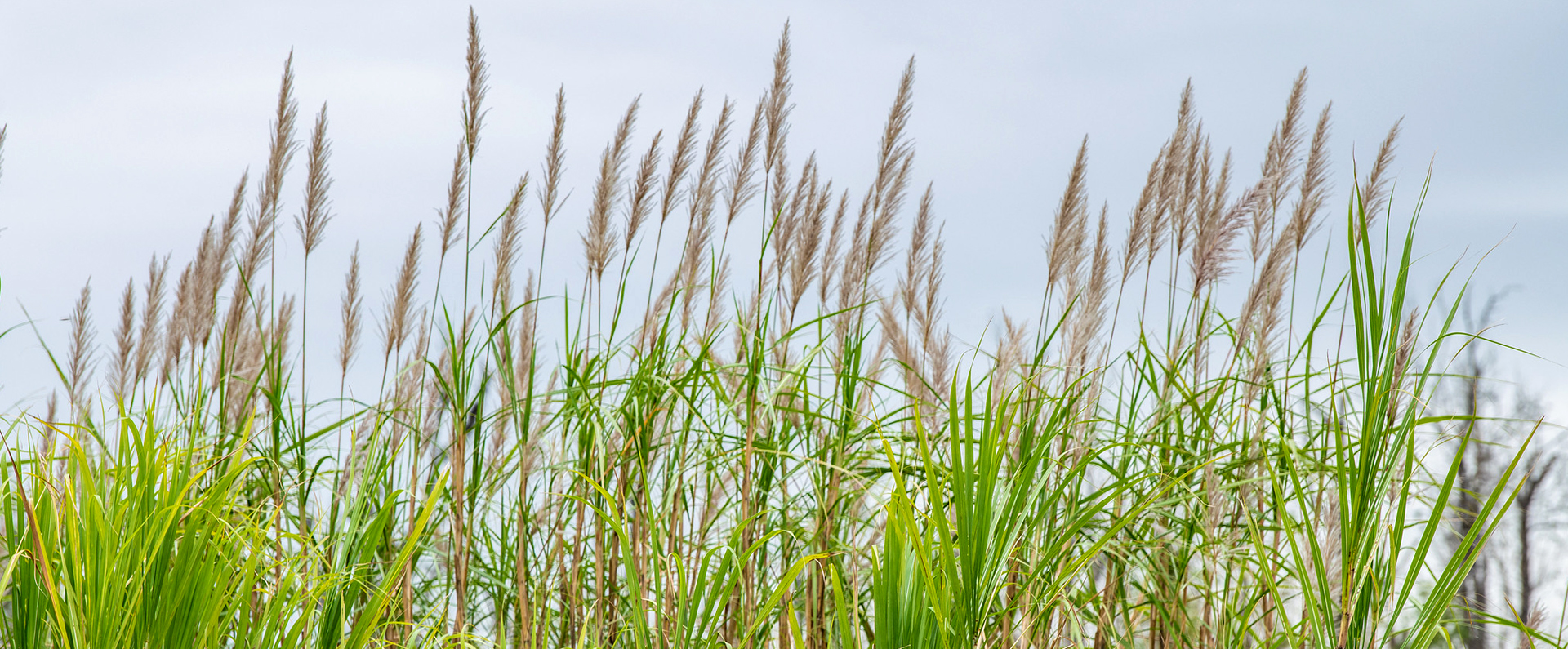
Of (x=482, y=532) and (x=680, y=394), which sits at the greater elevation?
(x=680, y=394)

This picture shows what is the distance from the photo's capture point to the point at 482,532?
2176mm

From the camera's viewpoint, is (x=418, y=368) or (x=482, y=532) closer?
(x=482, y=532)

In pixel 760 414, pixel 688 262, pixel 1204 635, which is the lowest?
pixel 1204 635

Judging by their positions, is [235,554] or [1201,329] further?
[1201,329]

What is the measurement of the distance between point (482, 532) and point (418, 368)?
1.62ft

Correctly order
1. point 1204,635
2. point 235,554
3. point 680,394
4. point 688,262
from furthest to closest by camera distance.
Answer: point 688,262
point 1204,635
point 680,394
point 235,554

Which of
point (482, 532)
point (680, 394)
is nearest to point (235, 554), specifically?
point (482, 532)

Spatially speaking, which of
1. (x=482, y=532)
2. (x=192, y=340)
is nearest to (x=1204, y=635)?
(x=482, y=532)

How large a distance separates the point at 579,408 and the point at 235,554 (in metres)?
0.67

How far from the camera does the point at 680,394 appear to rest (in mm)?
1901

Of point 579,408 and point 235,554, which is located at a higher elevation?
point 579,408

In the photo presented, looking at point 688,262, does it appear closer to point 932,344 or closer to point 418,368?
point 932,344

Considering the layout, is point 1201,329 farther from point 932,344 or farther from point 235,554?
point 235,554

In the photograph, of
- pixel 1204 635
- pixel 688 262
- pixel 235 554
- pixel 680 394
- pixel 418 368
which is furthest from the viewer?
pixel 418 368
